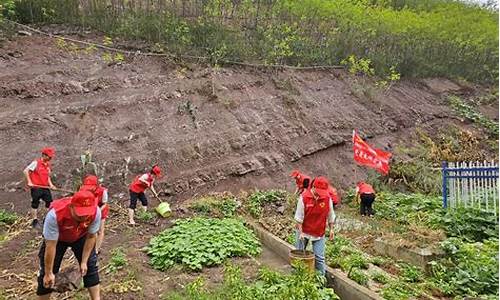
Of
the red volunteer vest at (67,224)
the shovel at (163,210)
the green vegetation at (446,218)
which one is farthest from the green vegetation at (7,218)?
the green vegetation at (446,218)

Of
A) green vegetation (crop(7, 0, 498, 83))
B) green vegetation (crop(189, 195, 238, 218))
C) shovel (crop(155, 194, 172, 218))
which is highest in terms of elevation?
green vegetation (crop(7, 0, 498, 83))

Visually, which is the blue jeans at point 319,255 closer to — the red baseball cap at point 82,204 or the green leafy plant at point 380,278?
the green leafy plant at point 380,278

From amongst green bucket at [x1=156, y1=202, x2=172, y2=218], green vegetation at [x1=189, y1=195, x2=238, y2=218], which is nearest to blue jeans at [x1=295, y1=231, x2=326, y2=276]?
green vegetation at [x1=189, y1=195, x2=238, y2=218]

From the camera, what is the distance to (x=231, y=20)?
54.1ft

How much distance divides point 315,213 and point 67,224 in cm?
329

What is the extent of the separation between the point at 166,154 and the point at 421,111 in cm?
1234

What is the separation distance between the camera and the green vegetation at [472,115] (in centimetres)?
1980

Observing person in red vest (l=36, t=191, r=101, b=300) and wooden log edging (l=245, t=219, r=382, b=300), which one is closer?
person in red vest (l=36, t=191, r=101, b=300)

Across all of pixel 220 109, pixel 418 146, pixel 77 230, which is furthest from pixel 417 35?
pixel 77 230

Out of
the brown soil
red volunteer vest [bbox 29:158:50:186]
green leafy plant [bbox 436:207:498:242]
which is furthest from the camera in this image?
the brown soil

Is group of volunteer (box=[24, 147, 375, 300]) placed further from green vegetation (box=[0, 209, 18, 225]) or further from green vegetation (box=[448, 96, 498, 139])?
green vegetation (box=[448, 96, 498, 139])

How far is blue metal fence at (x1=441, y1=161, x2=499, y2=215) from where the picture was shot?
Answer: 8.70 m

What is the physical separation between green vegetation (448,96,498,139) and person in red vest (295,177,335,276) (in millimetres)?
16545

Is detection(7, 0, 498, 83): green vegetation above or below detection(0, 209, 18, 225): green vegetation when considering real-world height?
above
